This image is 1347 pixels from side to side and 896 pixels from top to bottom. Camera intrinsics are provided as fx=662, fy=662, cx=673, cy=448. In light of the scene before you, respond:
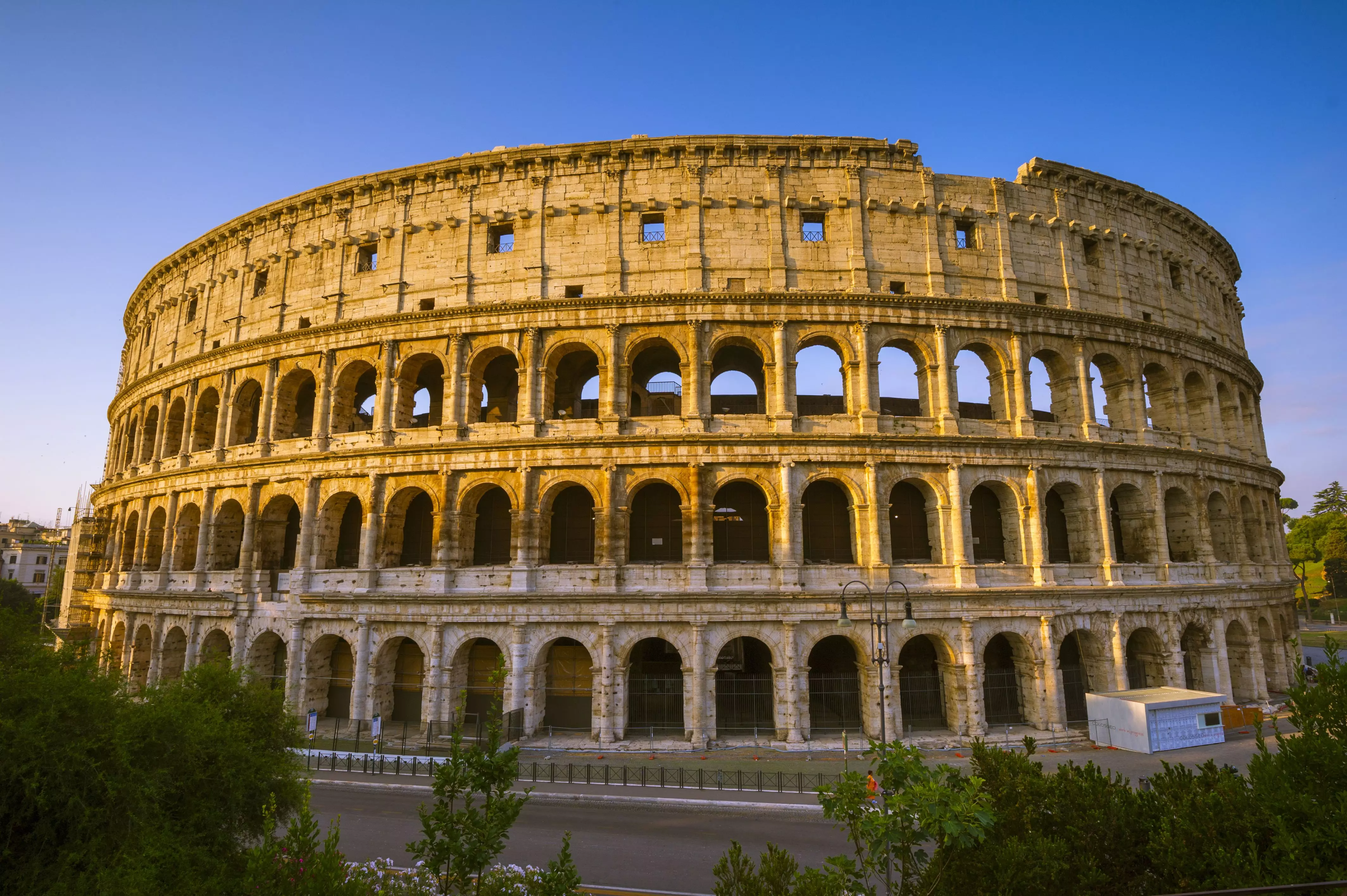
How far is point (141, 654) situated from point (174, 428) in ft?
34.1

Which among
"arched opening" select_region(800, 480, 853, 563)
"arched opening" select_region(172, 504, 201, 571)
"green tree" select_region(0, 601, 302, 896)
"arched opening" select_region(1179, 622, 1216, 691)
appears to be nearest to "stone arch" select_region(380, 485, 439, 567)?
"arched opening" select_region(172, 504, 201, 571)

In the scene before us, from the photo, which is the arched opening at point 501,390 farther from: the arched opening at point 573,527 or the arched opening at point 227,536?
the arched opening at point 227,536

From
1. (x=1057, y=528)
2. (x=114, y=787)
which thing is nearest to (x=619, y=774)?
(x=114, y=787)

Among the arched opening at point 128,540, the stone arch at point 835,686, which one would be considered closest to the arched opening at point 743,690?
the stone arch at point 835,686

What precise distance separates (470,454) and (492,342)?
425 centimetres

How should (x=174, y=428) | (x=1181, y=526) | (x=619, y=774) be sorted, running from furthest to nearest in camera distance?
(x=174, y=428) → (x=1181, y=526) → (x=619, y=774)

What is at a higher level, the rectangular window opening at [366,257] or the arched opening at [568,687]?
the rectangular window opening at [366,257]

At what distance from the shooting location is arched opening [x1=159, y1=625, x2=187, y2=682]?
2833 centimetres

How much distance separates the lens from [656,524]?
24344mm

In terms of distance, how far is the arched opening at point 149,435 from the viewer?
32.9 metres

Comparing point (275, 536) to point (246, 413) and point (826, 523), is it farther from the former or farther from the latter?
point (826, 523)

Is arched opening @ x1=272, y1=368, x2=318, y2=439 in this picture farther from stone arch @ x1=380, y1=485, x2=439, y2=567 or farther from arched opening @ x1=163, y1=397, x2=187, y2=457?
arched opening @ x1=163, y1=397, x2=187, y2=457

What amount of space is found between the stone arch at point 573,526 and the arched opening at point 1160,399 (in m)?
22.9

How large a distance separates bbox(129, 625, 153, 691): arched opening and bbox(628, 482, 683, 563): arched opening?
22.9 metres
